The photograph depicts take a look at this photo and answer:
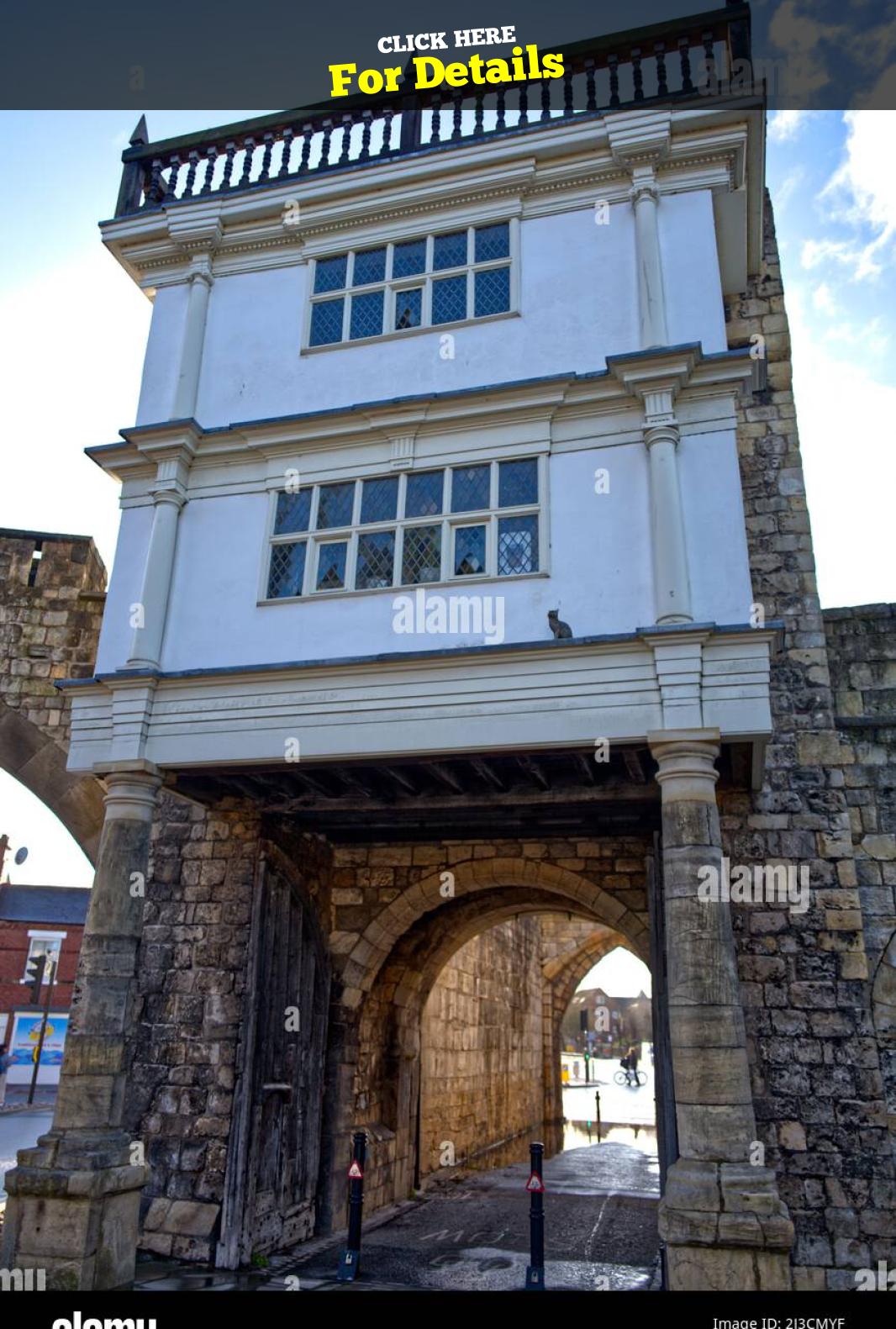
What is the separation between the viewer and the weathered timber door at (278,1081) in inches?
327

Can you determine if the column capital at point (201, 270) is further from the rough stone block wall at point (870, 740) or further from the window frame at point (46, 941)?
the window frame at point (46, 941)

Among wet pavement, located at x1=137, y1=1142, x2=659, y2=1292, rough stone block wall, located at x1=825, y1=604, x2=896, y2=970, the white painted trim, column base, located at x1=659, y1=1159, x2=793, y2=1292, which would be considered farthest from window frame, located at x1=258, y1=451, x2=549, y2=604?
wet pavement, located at x1=137, y1=1142, x2=659, y2=1292

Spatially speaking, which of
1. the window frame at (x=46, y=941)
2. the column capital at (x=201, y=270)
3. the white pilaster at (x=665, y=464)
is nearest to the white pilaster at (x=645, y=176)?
the white pilaster at (x=665, y=464)

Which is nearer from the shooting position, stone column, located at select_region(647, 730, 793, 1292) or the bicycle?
stone column, located at select_region(647, 730, 793, 1292)

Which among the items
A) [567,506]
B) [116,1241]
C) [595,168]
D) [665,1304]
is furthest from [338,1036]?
[595,168]

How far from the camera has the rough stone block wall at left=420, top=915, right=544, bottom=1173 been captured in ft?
44.4

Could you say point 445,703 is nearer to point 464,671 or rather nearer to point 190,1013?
point 464,671

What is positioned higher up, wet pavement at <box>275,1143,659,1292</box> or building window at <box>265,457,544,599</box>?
building window at <box>265,457,544,599</box>

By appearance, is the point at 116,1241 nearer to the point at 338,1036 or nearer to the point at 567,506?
the point at 338,1036

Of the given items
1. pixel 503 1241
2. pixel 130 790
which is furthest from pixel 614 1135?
pixel 130 790

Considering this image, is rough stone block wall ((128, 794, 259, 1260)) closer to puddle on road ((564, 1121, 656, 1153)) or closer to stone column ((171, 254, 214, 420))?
stone column ((171, 254, 214, 420))

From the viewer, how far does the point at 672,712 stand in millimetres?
6570

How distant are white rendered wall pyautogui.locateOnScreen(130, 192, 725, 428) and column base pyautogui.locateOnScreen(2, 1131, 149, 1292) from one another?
6.14 meters

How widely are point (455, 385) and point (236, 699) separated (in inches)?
129
